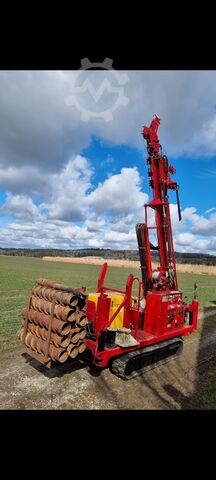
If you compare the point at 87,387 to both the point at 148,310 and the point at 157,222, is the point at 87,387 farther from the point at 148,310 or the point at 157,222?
the point at 157,222

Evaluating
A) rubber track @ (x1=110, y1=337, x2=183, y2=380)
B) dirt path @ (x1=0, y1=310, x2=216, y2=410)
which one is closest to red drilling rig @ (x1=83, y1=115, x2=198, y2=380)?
rubber track @ (x1=110, y1=337, x2=183, y2=380)

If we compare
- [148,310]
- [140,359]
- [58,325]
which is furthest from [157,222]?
[58,325]

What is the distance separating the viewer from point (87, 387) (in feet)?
23.2

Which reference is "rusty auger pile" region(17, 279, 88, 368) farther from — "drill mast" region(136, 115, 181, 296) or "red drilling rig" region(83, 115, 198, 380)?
"drill mast" region(136, 115, 181, 296)

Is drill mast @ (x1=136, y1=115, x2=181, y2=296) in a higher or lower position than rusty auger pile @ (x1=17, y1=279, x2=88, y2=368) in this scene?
higher

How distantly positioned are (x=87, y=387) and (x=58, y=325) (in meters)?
1.69

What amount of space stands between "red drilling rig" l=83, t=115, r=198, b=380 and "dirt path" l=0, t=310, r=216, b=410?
45 centimetres

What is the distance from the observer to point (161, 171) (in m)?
10.0

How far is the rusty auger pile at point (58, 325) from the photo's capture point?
6.61m

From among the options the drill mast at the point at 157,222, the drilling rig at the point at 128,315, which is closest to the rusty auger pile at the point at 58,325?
the drilling rig at the point at 128,315

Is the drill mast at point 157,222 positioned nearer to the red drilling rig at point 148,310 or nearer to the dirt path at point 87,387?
the red drilling rig at point 148,310

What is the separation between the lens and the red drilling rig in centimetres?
757
